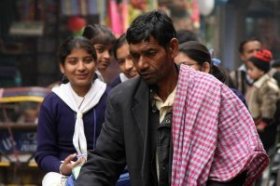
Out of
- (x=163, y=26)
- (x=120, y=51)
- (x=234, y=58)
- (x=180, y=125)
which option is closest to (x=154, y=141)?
(x=180, y=125)

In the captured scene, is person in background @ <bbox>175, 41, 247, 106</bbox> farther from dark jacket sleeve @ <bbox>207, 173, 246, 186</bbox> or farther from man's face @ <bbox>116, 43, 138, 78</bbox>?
dark jacket sleeve @ <bbox>207, 173, 246, 186</bbox>

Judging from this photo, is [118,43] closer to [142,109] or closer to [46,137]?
[46,137]

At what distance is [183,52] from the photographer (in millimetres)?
4770

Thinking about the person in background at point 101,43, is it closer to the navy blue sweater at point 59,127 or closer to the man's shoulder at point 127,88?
the navy blue sweater at point 59,127

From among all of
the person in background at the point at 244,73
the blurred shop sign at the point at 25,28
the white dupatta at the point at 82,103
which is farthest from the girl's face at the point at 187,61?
the blurred shop sign at the point at 25,28

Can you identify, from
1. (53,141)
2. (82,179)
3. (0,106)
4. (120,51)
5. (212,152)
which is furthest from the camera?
(0,106)

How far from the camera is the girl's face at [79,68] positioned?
4.81 meters

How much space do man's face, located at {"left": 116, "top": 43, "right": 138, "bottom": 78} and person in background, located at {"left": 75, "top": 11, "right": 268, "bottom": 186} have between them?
81.4 inches

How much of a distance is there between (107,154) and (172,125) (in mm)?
Result: 354

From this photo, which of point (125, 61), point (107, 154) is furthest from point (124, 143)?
point (125, 61)

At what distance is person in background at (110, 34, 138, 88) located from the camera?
556 centimetres

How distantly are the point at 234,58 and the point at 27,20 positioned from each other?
6191mm

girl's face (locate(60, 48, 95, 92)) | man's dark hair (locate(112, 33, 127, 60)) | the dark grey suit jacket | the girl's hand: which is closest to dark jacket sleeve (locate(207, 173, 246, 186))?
the dark grey suit jacket

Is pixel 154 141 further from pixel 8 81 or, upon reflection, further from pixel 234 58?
pixel 234 58
